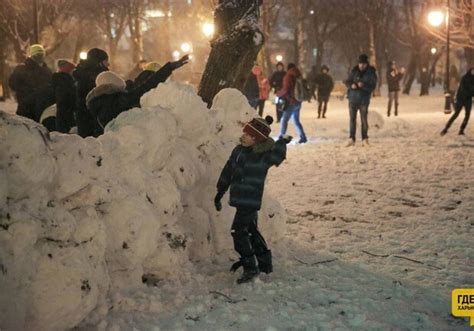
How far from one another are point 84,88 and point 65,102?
0.30m

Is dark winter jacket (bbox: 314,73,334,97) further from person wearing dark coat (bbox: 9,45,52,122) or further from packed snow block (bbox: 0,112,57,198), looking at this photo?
packed snow block (bbox: 0,112,57,198)

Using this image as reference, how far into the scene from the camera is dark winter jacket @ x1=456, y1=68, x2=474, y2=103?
12766 millimetres

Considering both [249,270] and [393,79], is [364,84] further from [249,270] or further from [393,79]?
[393,79]

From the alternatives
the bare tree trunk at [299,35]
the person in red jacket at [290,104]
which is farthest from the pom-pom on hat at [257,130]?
the bare tree trunk at [299,35]

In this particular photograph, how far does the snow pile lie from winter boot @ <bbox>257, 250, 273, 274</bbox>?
571 millimetres

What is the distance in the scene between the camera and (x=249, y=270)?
477cm

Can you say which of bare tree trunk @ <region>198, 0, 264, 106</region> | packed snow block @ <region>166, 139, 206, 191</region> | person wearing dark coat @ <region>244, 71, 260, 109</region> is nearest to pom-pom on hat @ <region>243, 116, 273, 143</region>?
packed snow block @ <region>166, 139, 206, 191</region>

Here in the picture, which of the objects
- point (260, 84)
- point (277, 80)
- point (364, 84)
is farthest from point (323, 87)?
point (364, 84)

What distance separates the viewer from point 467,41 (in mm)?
24156

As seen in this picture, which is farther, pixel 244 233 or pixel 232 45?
pixel 232 45

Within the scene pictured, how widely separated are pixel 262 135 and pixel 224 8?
359 centimetres

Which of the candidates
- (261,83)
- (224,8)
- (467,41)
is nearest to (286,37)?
(467,41)

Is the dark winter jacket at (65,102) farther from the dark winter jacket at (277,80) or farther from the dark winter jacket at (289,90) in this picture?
the dark winter jacket at (277,80)

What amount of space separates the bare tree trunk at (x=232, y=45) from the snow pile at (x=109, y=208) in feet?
6.00
